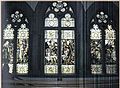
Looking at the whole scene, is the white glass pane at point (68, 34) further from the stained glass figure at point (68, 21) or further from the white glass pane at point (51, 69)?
the white glass pane at point (51, 69)

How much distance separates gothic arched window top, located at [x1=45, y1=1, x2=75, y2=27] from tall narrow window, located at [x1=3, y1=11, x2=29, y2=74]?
39 centimetres

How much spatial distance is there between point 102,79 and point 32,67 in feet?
3.67

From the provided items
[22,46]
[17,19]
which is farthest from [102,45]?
[17,19]

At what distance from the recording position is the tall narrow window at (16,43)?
603cm

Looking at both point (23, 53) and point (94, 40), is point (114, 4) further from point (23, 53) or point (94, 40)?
point (23, 53)

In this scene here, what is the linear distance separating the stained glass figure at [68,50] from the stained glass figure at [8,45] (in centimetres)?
81

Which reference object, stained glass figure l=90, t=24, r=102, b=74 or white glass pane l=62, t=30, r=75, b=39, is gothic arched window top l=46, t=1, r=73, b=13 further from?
stained glass figure l=90, t=24, r=102, b=74

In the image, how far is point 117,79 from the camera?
19.6 ft

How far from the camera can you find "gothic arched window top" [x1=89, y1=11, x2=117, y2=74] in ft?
19.9

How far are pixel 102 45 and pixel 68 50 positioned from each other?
21.8 inches

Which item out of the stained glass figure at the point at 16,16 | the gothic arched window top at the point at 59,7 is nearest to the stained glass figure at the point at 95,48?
the gothic arched window top at the point at 59,7

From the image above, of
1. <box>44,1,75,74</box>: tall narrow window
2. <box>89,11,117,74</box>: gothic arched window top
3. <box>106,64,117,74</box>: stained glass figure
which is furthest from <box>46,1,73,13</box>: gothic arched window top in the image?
<box>106,64,117,74</box>: stained glass figure

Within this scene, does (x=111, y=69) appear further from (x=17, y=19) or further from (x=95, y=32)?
(x=17, y=19)

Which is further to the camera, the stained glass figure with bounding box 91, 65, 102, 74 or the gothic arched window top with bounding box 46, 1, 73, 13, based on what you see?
the gothic arched window top with bounding box 46, 1, 73, 13
